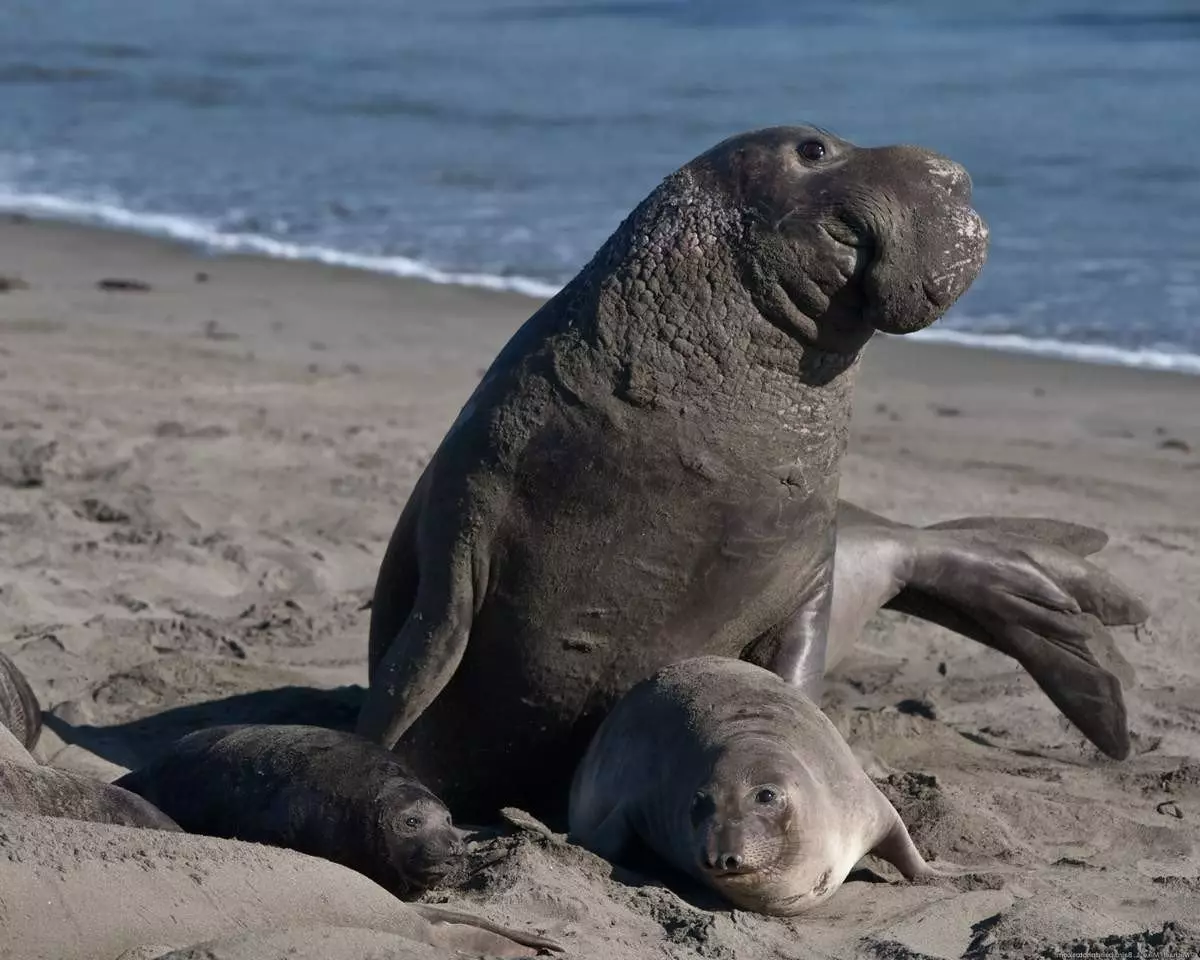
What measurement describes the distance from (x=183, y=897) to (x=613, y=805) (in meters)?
1.48

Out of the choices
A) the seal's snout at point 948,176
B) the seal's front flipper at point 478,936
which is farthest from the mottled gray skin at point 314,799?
the seal's snout at point 948,176

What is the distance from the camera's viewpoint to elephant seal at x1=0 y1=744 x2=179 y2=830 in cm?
364

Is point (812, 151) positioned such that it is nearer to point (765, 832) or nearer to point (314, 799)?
point (765, 832)

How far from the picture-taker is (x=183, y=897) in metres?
3.17

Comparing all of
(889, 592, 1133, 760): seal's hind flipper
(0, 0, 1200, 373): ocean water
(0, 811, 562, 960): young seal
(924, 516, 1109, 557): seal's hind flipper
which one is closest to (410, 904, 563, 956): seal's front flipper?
(0, 811, 562, 960): young seal

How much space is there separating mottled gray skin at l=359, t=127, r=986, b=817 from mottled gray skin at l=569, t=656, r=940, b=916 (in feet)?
0.71

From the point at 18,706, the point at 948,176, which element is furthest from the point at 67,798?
the point at 948,176

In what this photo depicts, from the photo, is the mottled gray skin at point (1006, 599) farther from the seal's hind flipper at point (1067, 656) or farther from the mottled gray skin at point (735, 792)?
the mottled gray skin at point (735, 792)

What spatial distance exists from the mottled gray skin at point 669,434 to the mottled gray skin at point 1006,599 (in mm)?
983

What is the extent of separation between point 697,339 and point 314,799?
1456 mm

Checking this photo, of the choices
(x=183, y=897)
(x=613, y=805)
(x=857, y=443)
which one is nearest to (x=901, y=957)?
(x=613, y=805)

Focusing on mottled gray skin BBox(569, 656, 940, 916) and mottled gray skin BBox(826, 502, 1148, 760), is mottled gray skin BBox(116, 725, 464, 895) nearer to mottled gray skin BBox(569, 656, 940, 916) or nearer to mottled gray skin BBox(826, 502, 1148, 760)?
mottled gray skin BBox(569, 656, 940, 916)

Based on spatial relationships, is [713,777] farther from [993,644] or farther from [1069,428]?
[1069,428]

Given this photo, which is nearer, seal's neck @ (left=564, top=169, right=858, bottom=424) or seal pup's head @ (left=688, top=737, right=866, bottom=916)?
seal pup's head @ (left=688, top=737, right=866, bottom=916)
